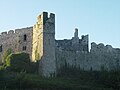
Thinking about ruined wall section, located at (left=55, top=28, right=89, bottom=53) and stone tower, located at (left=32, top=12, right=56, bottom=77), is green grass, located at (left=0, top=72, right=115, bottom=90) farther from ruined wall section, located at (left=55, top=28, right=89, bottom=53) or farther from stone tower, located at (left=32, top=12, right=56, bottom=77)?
ruined wall section, located at (left=55, top=28, right=89, bottom=53)

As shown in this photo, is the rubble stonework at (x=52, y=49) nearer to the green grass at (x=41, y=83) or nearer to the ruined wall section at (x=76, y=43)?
the ruined wall section at (x=76, y=43)

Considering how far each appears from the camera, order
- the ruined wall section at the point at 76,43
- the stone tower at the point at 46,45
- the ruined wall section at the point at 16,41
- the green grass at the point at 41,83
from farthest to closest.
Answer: the ruined wall section at the point at 16,41
the ruined wall section at the point at 76,43
the stone tower at the point at 46,45
the green grass at the point at 41,83

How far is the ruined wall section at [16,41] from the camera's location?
5916 centimetres

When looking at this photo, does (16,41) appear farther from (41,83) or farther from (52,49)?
(41,83)

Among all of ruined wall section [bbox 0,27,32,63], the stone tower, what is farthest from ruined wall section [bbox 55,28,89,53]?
the stone tower

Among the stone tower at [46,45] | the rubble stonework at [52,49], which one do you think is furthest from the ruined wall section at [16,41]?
the stone tower at [46,45]

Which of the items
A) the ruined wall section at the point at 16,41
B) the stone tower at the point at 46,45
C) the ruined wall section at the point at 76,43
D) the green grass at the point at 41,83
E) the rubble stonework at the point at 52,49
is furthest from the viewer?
the ruined wall section at the point at 16,41

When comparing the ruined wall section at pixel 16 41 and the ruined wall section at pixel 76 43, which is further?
the ruined wall section at pixel 16 41

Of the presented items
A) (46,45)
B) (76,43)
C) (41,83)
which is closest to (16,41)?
(76,43)

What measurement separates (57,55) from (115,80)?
→ 695 centimetres

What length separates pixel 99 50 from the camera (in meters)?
57.7

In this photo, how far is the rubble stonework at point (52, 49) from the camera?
51656mm

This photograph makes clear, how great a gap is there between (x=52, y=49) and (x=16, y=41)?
32.1 feet

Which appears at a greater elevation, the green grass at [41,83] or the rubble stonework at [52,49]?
the rubble stonework at [52,49]
